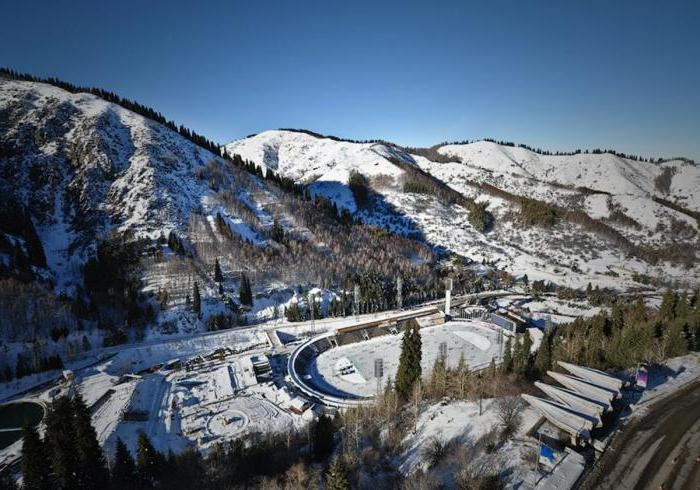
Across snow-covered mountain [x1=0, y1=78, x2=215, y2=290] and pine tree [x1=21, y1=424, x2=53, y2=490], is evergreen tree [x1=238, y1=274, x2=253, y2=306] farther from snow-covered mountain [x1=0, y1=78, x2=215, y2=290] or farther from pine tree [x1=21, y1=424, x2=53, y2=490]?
pine tree [x1=21, y1=424, x2=53, y2=490]

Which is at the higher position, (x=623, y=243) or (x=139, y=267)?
(x=139, y=267)

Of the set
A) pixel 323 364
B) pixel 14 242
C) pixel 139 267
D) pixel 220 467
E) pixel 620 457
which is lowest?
pixel 323 364

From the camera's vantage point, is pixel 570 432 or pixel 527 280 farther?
pixel 527 280

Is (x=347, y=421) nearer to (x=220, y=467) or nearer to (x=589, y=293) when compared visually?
(x=220, y=467)

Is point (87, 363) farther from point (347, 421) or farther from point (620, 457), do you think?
point (620, 457)

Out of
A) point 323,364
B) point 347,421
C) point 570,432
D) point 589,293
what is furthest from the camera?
point 589,293

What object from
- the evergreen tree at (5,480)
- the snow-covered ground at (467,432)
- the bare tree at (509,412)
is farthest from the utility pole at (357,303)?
the evergreen tree at (5,480)

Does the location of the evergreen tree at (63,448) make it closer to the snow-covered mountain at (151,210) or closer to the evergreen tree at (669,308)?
the snow-covered mountain at (151,210)

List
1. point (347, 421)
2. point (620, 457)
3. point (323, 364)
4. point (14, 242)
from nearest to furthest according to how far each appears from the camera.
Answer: point (620, 457) → point (347, 421) → point (323, 364) → point (14, 242)

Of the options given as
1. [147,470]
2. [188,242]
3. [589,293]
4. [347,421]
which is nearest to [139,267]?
[188,242]
